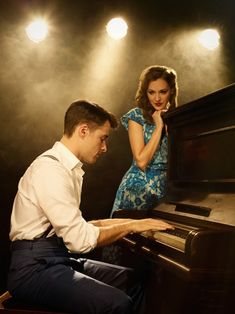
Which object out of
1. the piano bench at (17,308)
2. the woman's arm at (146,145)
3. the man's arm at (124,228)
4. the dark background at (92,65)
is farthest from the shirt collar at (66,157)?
the dark background at (92,65)

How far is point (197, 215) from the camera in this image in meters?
2.24

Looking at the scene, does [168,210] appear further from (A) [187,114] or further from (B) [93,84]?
(B) [93,84]

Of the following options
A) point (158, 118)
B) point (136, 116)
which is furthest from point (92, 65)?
point (158, 118)

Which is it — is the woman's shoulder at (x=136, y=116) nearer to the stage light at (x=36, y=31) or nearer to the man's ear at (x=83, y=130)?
the man's ear at (x=83, y=130)

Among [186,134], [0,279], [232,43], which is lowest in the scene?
[0,279]

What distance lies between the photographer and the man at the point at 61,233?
1765mm

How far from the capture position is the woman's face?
324 cm

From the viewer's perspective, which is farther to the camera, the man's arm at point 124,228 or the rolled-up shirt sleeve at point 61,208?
the man's arm at point 124,228

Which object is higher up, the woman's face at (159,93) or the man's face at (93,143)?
the woman's face at (159,93)

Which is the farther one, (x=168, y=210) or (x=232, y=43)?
(x=232, y=43)

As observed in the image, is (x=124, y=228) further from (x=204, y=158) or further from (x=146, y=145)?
(x=146, y=145)

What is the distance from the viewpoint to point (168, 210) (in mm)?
2619

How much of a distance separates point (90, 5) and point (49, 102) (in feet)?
4.24

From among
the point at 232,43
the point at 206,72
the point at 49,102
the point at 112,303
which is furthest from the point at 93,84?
the point at 112,303
